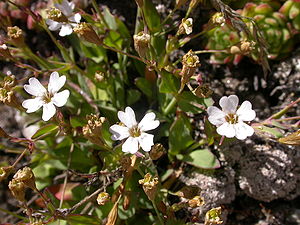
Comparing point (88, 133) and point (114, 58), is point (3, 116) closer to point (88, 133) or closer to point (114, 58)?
point (114, 58)

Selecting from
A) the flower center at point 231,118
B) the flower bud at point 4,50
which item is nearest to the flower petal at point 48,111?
the flower bud at point 4,50

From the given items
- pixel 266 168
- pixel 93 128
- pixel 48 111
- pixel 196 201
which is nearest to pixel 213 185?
pixel 266 168

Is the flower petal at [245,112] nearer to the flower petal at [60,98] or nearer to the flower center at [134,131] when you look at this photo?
the flower center at [134,131]

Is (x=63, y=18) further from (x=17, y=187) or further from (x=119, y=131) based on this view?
(x=17, y=187)

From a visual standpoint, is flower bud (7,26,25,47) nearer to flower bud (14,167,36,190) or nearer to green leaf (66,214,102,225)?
flower bud (14,167,36,190)

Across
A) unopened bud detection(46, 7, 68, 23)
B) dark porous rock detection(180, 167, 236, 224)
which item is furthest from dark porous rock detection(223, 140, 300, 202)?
unopened bud detection(46, 7, 68, 23)
